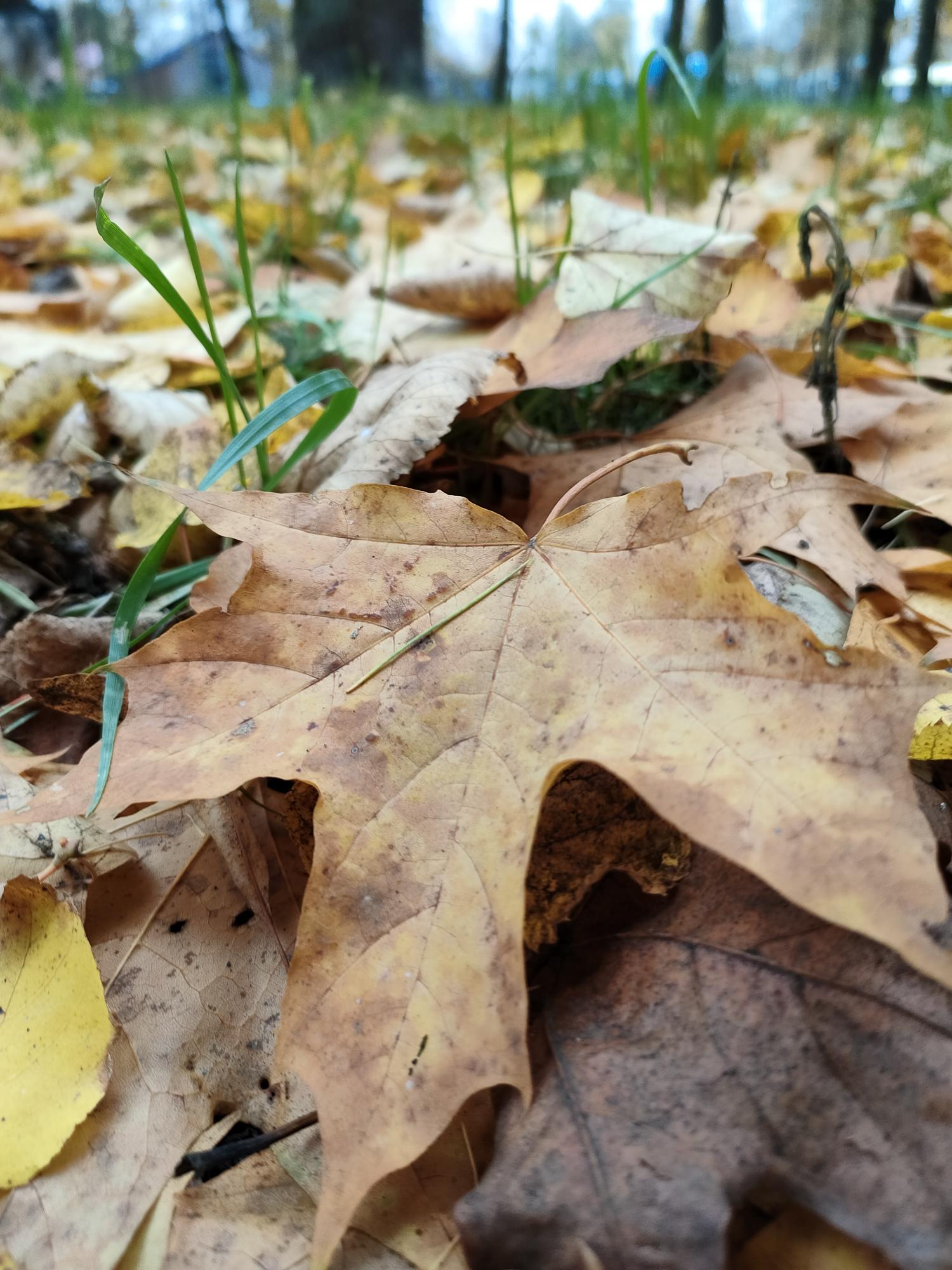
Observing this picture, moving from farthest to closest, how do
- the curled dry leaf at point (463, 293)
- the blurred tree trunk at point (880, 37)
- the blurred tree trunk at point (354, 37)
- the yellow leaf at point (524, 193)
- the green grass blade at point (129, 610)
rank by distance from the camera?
1. the blurred tree trunk at point (880, 37)
2. the blurred tree trunk at point (354, 37)
3. the yellow leaf at point (524, 193)
4. the curled dry leaf at point (463, 293)
5. the green grass blade at point (129, 610)

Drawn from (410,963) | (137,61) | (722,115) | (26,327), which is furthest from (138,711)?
(137,61)

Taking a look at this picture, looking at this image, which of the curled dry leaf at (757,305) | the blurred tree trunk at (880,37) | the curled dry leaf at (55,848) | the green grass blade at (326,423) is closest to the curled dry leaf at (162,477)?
the green grass blade at (326,423)

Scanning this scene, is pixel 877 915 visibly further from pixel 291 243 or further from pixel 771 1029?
pixel 291 243

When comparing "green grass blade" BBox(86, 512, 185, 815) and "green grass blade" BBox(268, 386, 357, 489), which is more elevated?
"green grass blade" BBox(268, 386, 357, 489)

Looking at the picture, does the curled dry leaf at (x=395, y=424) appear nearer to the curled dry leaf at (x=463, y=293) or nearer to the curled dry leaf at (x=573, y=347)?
the curled dry leaf at (x=573, y=347)

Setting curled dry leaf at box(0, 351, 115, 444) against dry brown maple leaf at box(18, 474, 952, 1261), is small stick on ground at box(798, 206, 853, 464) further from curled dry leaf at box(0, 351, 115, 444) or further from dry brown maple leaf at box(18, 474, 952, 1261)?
curled dry leaf at box(0, 351, 115, 444)

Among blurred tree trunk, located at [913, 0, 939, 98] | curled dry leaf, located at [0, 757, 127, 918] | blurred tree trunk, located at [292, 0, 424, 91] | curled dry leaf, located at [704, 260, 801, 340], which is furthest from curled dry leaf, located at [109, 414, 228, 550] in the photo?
blurred tree trunk, located at [913, 0, 939, 98]
